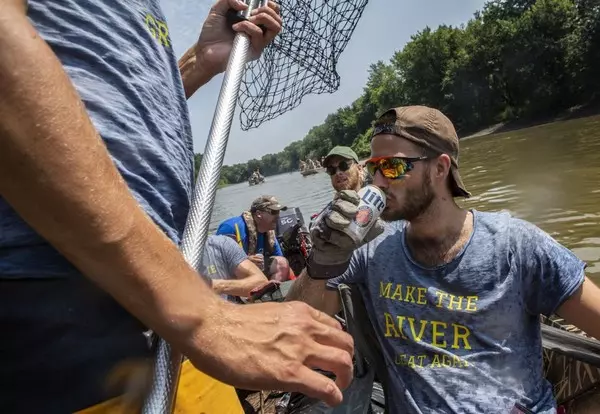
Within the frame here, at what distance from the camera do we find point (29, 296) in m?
0.92

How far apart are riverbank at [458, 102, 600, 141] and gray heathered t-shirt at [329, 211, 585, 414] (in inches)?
1426

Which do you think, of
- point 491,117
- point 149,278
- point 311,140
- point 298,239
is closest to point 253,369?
point 149,278

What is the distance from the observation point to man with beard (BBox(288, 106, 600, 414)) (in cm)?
230

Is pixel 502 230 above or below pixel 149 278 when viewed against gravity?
below

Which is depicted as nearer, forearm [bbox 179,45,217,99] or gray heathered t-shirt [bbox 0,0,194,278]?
gray heathered t-shirt [bbox 0,0,194,278]

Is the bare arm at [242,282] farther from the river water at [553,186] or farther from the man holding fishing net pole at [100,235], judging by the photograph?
the man holding fishing net pole at [100,235]

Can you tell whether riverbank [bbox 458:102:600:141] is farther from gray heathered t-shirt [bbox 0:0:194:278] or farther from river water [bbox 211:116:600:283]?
gray heathered t-shirt [bbox 0:0:194:278]

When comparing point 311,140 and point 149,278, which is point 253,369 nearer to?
point 149,278

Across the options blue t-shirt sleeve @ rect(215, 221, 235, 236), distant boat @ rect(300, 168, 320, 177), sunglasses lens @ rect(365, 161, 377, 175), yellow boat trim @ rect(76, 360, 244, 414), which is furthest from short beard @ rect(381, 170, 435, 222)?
distant boat @ rect(300, 168, 320, 177)

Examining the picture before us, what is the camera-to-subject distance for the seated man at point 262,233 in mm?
6324

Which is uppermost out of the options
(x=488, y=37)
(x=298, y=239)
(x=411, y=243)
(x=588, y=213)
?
(x=488, y=37)

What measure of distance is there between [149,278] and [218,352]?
178 millimetres

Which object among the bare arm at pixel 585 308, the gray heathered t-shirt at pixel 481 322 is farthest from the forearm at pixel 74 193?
the bare arm at pixel 585 308

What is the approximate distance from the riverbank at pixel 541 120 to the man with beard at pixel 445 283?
36071 millimetres
